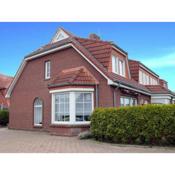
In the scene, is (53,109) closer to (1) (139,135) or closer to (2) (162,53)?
(1) (139,135)

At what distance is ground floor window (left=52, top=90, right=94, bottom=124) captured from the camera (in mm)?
16922

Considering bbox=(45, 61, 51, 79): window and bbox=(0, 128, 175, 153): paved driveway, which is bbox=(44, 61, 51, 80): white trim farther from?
bbox=(0, 128, 175, 153): paved driveway

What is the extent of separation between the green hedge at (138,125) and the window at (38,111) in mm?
8851

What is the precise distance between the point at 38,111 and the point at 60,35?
7.20 m

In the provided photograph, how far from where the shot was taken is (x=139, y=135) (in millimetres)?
12336

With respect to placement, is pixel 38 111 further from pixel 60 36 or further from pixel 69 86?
pixel 60 36

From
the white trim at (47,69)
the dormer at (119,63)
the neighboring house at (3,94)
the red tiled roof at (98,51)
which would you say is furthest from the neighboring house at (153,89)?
the neighboring house at (3,94)

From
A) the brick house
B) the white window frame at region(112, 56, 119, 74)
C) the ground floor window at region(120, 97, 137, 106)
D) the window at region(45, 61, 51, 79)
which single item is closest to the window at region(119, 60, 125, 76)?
the brick house

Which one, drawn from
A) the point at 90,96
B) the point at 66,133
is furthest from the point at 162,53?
the point at 66,133

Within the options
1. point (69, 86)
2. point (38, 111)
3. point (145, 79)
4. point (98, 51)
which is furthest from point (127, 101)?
point (145, 79)

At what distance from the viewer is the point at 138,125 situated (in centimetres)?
1238

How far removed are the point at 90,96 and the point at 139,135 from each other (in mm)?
6039

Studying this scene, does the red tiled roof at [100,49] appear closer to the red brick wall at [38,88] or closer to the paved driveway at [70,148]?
the red brick wall at [38,88]

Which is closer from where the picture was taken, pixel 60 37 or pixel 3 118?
pixel 60 37
